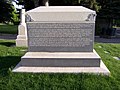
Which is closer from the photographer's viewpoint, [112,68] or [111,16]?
[112,68]

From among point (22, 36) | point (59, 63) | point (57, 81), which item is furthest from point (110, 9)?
point (57, 81)

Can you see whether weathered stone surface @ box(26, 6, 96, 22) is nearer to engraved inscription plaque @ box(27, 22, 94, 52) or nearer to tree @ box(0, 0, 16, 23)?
engraved inscription plaque @ box(27, 22, 94, 52)

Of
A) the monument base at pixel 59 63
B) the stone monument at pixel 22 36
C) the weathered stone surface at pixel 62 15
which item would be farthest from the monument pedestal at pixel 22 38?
the monument base at pixel 59 63

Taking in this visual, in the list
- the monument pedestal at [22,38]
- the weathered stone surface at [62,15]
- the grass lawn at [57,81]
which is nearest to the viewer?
Result: the grass lawn at [57,81]

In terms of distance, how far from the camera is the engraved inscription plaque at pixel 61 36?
222 inches

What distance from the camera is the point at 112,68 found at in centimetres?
574

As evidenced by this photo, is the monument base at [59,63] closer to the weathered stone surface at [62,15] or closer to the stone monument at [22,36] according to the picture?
the weathered stone surface at [62,15]

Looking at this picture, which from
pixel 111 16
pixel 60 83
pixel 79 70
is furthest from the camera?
pixel 111 16

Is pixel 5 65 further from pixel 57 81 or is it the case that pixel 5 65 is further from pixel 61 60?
pixel 57 81

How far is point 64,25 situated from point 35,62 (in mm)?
1229

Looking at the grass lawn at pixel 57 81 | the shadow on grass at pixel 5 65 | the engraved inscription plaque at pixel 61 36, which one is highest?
the engraved inscription plaque at pixel 61 36

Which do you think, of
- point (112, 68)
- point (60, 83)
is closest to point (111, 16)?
point (112, 68)

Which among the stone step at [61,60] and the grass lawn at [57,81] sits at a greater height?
the stone step at [61,60]

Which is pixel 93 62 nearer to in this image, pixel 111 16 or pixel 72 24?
pixel 72 24
